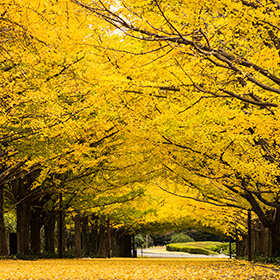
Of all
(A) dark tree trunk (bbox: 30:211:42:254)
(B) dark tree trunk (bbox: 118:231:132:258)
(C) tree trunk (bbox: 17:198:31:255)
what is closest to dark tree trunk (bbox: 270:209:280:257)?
(C) tree trunk (bbox: 17:198:31:255)

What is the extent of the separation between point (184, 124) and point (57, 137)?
3740mm

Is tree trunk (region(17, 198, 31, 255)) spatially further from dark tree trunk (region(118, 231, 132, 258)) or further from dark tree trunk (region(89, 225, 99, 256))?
dark tree trunk (region(118, 231, 132, 258))

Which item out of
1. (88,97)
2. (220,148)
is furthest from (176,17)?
(220,148)

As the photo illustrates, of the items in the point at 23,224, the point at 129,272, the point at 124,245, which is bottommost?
the point at 124,245

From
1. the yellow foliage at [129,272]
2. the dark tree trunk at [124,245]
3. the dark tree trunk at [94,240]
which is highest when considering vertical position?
the yellow foliage at [129,272]

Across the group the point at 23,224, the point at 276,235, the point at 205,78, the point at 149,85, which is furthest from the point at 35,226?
the point at 205,78

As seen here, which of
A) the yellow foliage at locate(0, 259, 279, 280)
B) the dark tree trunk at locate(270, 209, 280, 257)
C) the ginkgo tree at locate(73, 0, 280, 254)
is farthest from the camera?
the dark tree trunk at locate(270, 209, 280, 257)

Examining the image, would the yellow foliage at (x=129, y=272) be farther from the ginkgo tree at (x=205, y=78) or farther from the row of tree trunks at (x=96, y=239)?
the row of tree trunks at (x=96, y=239)

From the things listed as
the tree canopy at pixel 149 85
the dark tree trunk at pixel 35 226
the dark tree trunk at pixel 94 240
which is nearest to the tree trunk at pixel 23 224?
the tree canopy at pixel 149 85

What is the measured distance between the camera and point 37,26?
28.3ft

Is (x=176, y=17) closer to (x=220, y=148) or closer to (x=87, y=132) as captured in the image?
(x=220, y=148)

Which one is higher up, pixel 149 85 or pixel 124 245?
pixel 149 85

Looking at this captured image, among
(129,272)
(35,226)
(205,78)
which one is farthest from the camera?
(35,226)

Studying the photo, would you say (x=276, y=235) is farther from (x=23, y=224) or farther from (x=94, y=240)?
Answer: (x=94, y=240)
